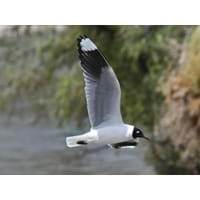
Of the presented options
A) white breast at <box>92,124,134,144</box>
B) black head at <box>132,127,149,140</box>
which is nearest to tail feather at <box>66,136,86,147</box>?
white breast at <box>92,124,134,144</box>

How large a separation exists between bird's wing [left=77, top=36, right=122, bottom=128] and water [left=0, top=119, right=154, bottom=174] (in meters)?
0.16

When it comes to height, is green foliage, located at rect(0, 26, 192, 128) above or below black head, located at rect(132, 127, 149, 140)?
above

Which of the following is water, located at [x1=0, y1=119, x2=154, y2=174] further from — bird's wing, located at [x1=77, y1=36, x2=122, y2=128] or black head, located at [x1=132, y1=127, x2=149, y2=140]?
bird's wing, located at [x1=77, y1=36, x2=122, y2=128]

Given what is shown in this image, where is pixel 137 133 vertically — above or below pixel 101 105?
below

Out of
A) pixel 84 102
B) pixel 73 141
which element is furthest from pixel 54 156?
pixel 84 102

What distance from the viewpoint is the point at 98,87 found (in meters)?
4.10

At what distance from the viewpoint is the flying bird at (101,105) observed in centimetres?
408

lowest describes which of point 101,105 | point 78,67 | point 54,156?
point 54,156

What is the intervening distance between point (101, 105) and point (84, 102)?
0.51ft

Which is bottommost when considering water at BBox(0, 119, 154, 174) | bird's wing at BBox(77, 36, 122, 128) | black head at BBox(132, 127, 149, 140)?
water at BBox(0, 119, 154, 174)

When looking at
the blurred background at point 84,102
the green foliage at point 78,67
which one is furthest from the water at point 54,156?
the green foliage at point 78,67

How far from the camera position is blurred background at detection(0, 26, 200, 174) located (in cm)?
428

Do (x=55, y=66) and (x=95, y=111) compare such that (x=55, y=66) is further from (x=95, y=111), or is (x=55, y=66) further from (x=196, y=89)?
(x=196, y=89)

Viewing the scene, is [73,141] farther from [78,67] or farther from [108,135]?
[78,67]
